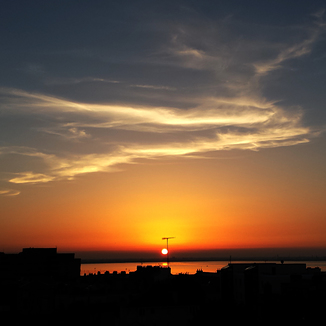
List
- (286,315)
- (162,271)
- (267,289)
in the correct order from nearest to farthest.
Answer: (286,315) → (267,289) → (162,271)

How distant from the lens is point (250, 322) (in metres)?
61.2

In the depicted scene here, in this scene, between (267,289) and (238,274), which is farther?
(238,274)

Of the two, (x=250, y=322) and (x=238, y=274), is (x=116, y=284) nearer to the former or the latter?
(x=238, y=274)

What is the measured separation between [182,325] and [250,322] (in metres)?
12.3

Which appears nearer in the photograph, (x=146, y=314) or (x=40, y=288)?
(x=146, y=314)

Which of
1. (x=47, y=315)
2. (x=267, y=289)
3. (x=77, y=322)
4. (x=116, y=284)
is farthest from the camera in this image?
(x=116, y=284)

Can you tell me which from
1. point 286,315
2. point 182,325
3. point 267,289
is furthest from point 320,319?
point 182,325

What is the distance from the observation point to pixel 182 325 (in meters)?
68.9

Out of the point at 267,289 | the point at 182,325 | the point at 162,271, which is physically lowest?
the point at 182,325

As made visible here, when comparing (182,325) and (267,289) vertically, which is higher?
(267,289)

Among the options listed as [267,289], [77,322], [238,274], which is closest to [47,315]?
[77,322]

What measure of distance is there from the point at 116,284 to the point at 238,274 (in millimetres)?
59354

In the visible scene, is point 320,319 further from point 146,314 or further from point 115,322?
point 115,322

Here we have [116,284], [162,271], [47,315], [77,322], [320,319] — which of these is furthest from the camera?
[162,271]
